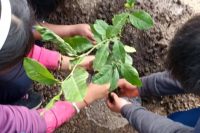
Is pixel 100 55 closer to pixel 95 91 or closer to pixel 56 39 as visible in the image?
pixel 56 39

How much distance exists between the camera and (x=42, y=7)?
5.30ft

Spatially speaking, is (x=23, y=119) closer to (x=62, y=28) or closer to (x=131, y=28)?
(x=62, y=28)

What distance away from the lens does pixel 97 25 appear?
1.14m

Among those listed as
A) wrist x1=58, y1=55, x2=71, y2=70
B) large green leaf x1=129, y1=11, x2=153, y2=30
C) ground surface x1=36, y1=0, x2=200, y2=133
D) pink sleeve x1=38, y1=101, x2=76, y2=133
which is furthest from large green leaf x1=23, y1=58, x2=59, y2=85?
ground surface x1=36, y1=0, x2=200, y2=133

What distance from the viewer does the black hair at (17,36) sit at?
1.05 metres

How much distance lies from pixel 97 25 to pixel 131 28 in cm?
64

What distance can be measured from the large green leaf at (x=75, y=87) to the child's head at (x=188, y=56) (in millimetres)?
309

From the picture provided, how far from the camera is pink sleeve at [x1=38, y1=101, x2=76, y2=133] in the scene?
1382 mm

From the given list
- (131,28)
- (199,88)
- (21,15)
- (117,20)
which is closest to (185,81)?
(199,88)

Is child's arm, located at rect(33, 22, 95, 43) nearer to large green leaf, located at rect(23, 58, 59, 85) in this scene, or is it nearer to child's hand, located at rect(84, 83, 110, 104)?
child's hand, located at rect(84, 83, 110, 104)

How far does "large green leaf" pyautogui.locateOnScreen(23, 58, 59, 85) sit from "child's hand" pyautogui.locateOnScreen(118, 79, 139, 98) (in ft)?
1.95

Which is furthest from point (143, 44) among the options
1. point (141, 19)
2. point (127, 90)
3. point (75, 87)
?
point (75, 87)

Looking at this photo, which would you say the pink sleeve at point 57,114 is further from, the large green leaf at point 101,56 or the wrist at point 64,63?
the large green leaf at point 101,56

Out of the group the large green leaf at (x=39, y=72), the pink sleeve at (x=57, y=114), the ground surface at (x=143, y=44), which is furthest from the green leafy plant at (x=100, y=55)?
the ground surface at (x=143, y=44)
